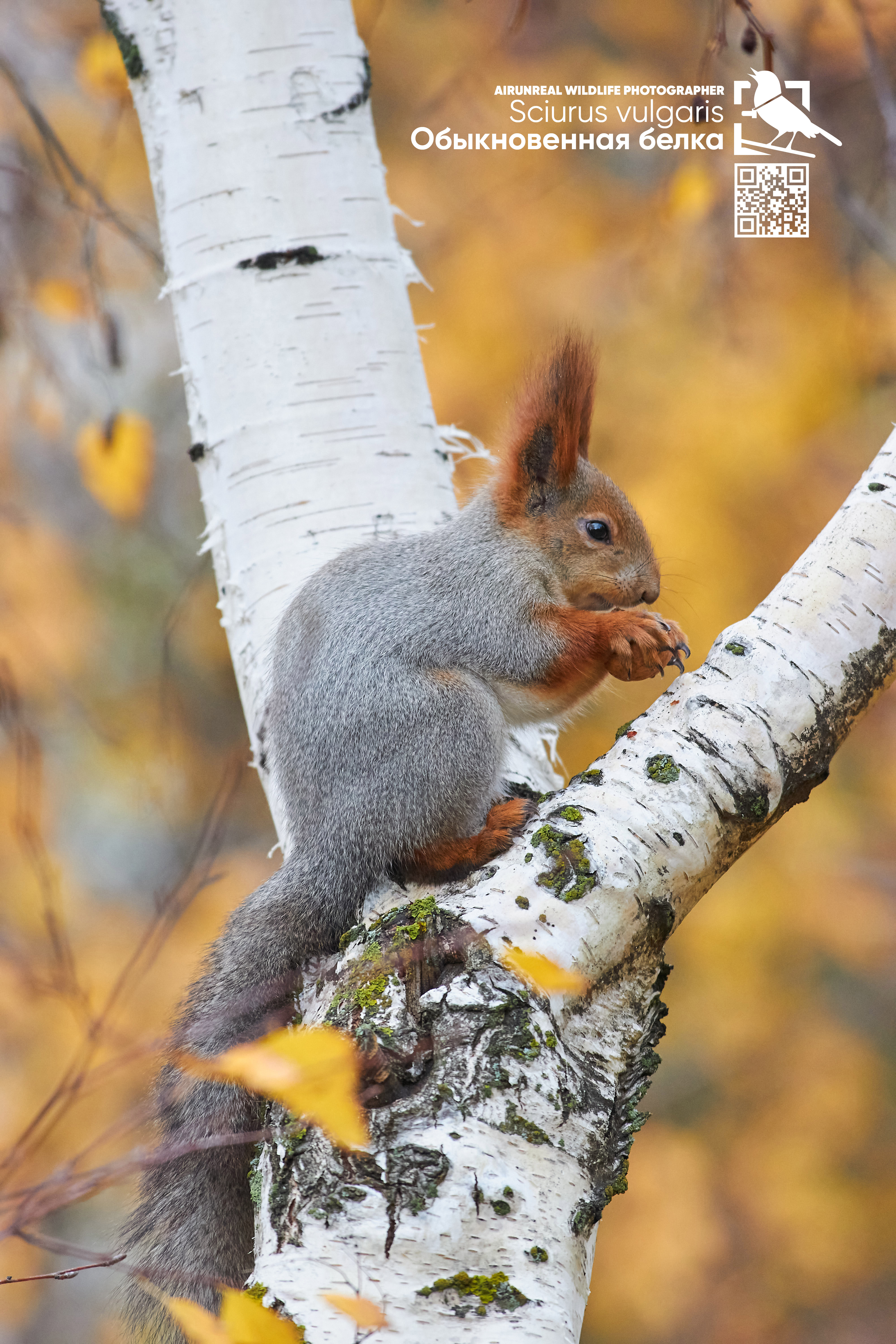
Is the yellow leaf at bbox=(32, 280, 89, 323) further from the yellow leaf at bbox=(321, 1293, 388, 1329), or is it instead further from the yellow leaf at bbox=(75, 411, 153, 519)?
the yellow leaf at bbox=(321, 1293, 388, 1329)

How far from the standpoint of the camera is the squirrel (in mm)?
1141

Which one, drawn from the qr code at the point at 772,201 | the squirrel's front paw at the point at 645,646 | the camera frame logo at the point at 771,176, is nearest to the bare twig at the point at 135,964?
the squirrel's front paw at the point at 645,646

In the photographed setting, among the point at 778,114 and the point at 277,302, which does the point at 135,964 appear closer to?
the point at 277,302

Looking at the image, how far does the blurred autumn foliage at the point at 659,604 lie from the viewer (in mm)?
2479

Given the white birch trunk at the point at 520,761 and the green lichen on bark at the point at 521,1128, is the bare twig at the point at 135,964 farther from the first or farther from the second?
A: the green lichen on bark at the point at 521,1128

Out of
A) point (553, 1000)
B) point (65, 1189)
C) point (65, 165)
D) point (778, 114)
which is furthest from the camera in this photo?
point (778, 114)

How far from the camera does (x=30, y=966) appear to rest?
5.59 ft

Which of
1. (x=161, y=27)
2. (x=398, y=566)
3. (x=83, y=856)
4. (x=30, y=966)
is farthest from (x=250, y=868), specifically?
(x=161, y=27)

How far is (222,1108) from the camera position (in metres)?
1.14

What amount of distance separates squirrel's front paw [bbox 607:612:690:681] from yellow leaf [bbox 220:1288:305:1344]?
0.80 meters

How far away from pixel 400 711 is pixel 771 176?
5.68 ft

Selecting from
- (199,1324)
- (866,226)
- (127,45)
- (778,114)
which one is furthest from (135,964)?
(778,114)

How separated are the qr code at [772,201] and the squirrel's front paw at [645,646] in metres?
1.29

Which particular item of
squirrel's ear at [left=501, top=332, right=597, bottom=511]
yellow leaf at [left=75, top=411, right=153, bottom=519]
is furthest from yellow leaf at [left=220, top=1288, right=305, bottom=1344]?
yellow leaf at [left=75, top=411, right=153, bottom=519]
